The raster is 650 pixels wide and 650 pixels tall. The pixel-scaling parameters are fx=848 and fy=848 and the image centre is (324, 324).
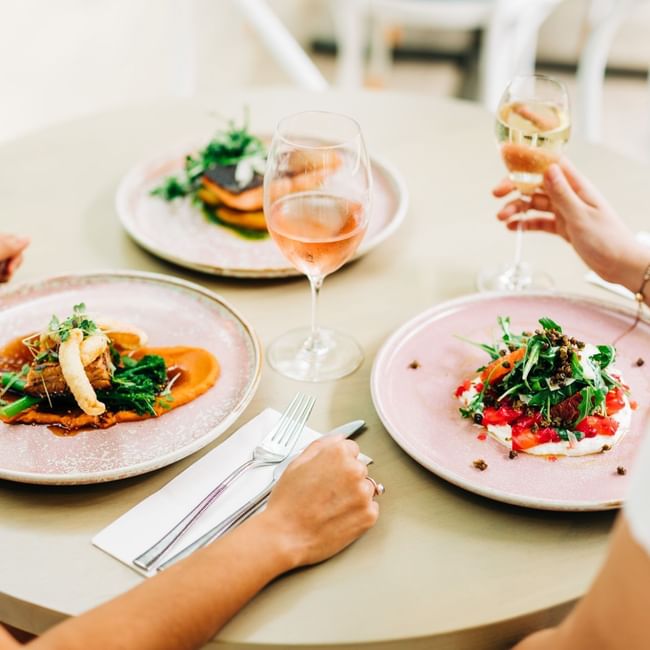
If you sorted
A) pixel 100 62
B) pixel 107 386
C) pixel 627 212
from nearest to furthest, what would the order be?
pixel 107 386
pixel 627 212
pixel 100 62

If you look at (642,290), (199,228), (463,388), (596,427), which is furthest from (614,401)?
(199,228)

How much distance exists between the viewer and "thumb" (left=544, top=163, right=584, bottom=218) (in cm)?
149

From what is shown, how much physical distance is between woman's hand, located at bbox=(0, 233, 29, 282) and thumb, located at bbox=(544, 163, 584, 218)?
0.94 meters

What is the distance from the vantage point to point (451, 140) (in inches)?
80.0

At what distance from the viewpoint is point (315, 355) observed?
1.34 metres

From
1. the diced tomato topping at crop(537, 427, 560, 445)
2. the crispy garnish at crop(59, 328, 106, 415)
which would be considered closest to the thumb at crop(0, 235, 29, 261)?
the crispy garnish at crop(59, 328, 106, 415)

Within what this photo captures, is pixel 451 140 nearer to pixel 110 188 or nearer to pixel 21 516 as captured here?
pixel 110 188

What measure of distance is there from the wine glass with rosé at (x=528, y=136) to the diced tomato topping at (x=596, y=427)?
42 centimetres

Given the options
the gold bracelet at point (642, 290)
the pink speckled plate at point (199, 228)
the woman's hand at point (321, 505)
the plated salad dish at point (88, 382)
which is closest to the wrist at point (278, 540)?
the woman's hand at point (321, 505)

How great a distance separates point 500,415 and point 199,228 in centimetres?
78

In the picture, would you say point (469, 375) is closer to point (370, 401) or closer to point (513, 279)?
point (370, 401)

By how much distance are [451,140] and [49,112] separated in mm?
2413

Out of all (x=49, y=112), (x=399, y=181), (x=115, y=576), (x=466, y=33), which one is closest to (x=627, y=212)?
(x=399, y=181)

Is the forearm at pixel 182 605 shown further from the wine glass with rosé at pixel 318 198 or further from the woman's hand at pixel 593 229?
the woman's hand at pixel 593 229
